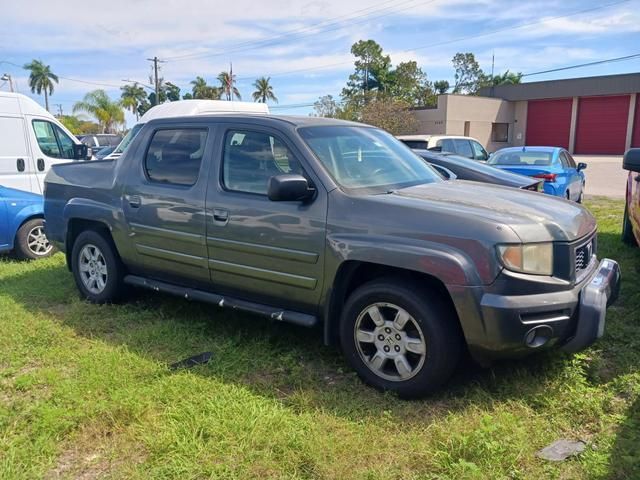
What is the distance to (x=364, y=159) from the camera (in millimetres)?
4270

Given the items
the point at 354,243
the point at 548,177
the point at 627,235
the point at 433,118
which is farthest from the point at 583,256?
the point at 433,118

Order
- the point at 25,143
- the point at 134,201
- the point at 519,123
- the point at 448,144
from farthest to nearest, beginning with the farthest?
the point at 519,123
the point at 448,144
the point at 25,143
the point at 134,201

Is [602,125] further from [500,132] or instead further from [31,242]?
[31,242]

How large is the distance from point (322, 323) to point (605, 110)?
47045 mm

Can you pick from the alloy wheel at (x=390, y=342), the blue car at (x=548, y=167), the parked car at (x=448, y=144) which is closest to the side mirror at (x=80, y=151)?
the alloy wheel at (x=390, y=342)

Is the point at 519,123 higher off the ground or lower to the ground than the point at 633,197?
higher

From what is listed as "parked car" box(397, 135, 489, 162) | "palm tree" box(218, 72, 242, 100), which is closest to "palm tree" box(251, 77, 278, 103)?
"palm tree" box(218, 72, 242, 100)

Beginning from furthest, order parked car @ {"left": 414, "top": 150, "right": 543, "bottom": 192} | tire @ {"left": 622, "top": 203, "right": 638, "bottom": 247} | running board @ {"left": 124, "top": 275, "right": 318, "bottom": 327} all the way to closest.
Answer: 1. parked car @ {"left": 414, "top": 150, "right": 543, "bottom": 192}
2. tire @ {"left": 622, "top": 203, "right": 638, "bottom": 247}
3. running board @ {"left": 124, "top": 275, "right": 318, "bottom": 327}

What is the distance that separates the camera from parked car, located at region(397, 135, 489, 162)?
45.3 ft

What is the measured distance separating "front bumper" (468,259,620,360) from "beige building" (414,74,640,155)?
128ft

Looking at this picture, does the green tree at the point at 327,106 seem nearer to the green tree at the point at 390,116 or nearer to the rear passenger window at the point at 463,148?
the green tree at the point at 390,116

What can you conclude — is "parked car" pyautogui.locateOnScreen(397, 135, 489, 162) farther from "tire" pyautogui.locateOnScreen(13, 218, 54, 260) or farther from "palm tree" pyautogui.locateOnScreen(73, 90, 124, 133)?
"palm tree" pyautogui.locateOnScreen(73, 90, 124, 133)

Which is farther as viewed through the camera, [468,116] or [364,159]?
[468,116]

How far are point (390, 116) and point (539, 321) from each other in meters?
36.0
